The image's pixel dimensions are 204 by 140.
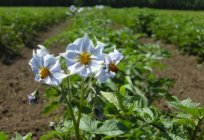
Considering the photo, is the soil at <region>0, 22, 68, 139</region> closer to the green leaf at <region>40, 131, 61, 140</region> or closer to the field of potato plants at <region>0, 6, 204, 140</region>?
the field of potato plants at <region>0, 6, 204, 140</region>

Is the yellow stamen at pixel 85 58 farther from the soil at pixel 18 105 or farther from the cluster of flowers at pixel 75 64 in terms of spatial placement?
the soil at pixel 18 105

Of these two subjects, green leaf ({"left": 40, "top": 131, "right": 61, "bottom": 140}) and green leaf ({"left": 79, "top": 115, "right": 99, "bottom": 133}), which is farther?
green leaf ({"left": 40, "top": 131, "right": 61, "bottom": 140})

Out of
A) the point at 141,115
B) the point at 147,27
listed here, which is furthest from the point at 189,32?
the point at 141,115

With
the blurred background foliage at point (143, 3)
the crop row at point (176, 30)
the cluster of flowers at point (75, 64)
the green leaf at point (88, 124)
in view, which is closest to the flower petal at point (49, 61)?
the cluster of flowers at point (75, 64)

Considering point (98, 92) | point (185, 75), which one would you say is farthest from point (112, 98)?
point (185, 75)

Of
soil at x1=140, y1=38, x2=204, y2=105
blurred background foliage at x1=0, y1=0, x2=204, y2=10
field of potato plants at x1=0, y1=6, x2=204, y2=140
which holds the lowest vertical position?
blurred background foliage at x1=0, y1=0, x2=204, y2=10

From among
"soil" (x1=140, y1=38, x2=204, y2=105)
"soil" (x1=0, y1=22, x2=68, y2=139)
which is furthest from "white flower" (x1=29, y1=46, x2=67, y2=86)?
"soil" (x1=140, y1=38, x2=204, y2=105)

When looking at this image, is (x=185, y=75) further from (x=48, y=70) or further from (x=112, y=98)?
(x=48, y=70)
